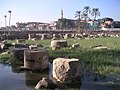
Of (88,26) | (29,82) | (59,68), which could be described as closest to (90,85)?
(59,68)

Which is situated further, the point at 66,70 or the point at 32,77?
the point at 32,77

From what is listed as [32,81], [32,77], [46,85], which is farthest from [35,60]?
[46,85]

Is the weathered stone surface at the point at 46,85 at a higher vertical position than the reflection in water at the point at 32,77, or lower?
higher

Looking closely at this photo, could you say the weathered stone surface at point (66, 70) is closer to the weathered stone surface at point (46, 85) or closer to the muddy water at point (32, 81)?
the muddy water at point (32, 81)

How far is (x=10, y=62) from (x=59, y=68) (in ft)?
18.5

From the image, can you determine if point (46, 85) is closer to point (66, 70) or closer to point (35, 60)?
point (66, 70)

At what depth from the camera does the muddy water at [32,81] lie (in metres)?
10.1

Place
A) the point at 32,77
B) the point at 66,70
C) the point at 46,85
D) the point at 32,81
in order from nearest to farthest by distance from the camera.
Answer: the point at 46,85 < the point at 66,70 < the point at 32,81 < the point at 32,77

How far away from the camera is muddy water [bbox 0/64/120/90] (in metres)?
10.1

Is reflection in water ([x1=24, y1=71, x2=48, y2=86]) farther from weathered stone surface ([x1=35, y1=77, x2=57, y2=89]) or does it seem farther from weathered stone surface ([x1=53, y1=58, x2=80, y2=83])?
weathered stone surface ([x1=53, y1=58, x2=80, y2=83])

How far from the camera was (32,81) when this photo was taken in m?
11.2

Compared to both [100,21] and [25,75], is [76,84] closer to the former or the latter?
[25,75]

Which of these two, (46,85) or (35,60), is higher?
(35,60)

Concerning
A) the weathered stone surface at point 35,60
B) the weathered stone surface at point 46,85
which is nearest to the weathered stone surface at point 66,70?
the weathered stone surface at point 46,85
